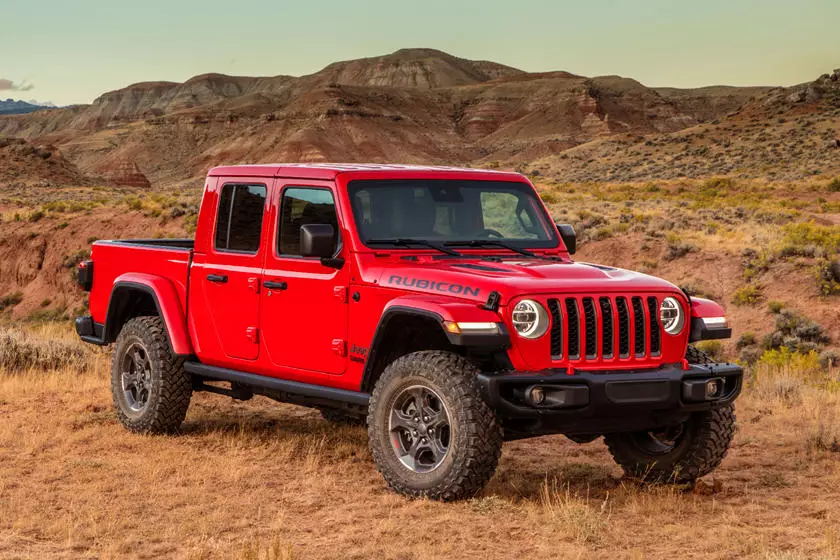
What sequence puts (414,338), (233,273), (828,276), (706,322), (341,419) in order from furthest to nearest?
(828,276) < (341,419) < (233,273) < (414,338) < (706,322)

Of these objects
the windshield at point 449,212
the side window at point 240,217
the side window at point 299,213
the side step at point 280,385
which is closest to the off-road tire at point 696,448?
the windshield at point 449,212

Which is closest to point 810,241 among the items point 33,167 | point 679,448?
point 679,448

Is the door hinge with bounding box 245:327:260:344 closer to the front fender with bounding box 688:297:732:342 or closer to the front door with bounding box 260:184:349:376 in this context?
the front door with bounding box 260:184:349:376

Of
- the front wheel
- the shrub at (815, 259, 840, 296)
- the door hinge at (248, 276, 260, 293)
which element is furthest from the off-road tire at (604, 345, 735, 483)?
the shrub at (815, 259, 840, 296)

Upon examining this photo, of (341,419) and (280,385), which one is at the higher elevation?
(280,385)

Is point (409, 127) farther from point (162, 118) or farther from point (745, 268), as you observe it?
point (745, 268)

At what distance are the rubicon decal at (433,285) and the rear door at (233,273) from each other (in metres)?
1.45

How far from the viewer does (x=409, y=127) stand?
146 m

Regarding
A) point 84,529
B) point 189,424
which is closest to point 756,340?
point 189,424

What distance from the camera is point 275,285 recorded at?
290 inches

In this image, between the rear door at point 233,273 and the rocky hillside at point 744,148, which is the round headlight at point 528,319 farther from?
the rocky hillside at point 744,148

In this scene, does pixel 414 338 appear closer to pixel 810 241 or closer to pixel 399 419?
pixel 399 419

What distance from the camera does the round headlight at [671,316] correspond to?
21.6ft

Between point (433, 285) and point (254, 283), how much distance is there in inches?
69.0
